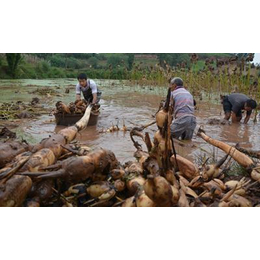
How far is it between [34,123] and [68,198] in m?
4.30

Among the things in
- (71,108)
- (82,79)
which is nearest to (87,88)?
(82,79)

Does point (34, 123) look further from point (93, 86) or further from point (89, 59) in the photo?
point (89, 59)

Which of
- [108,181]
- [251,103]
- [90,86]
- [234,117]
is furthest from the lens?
[234,117]

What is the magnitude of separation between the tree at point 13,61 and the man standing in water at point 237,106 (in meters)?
6.94

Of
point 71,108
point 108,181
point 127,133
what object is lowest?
point 127,133

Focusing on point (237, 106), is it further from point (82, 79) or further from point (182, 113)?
point (82, 79)

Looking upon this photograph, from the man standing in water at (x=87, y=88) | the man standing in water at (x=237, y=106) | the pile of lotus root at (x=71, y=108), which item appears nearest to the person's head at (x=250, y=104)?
the man standing in water at (x=237, y=106)

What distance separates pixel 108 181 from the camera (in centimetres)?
181

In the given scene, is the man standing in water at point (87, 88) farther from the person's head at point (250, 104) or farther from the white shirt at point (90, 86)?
the person's head at point (250, 104)

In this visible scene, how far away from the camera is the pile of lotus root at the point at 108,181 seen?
1.54 metres

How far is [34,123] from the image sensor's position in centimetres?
570

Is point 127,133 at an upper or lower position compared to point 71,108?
lower

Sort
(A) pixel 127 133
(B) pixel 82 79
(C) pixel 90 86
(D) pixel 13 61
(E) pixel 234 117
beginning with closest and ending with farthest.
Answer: (A) pixel 127 133, (B) pixel 82 79, (C) pixel 90 86, (E) pixel 234 117, (D) pixel 13 61

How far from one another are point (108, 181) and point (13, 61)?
32.8ft
